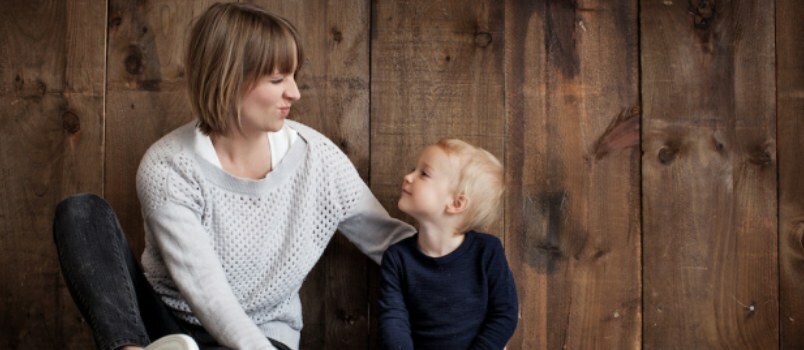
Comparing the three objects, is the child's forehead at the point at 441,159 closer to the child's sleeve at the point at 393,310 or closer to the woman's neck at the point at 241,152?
the child's sleeve at the point at 393,310

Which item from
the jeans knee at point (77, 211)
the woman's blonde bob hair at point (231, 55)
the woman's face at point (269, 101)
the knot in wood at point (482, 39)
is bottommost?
the jeans knee at point (77, 211)

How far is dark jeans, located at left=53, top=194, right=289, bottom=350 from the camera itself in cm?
120

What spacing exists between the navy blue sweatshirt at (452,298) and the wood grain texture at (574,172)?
0.65 ft

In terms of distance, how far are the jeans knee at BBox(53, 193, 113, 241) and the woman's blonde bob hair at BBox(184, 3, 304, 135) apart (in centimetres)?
23

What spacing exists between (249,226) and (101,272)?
11.1 inches

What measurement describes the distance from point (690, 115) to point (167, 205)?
106cm

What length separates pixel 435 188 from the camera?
4.63 ft

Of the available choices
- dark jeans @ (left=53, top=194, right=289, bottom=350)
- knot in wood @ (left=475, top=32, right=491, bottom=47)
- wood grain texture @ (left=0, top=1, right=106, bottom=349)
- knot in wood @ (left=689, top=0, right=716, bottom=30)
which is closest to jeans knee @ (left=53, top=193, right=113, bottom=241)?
dark jeans @ (left=53, top=194, right=289, bottom=350)

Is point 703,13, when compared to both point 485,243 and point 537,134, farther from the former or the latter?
point 485,243

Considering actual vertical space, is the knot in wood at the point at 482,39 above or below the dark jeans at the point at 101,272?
above

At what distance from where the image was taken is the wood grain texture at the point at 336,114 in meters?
1.61

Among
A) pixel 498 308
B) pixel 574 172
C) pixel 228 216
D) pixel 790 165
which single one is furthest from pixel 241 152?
pixel 790 165

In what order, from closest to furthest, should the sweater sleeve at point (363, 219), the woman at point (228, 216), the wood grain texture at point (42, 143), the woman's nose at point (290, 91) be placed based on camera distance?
1. the woman at point (228, 216)
2. the woman's nose at point (290, 91)
3. the sweater sleeve at point (363, 219)
4. the wood grain texture at point (42, 143)

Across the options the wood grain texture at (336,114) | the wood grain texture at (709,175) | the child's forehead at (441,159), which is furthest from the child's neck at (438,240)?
the wood grain texture at (709,175)
